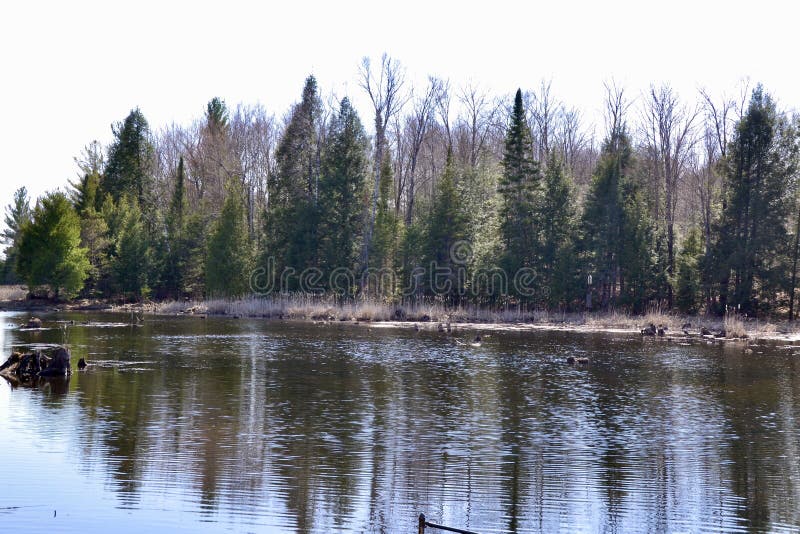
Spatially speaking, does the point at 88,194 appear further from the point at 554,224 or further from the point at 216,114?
the point at 554,224

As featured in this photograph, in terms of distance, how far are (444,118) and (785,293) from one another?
3471 centimetres

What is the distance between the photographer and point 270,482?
45.0 ft

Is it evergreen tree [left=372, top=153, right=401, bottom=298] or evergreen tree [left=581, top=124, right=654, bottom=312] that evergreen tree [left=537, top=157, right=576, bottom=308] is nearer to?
evergreen tree [left=581, top=124, right=654, bottom=312]

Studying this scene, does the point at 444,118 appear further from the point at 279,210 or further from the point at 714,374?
the point at 714,374

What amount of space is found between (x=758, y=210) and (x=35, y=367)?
4455 cm

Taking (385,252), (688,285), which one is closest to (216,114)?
(385,252)

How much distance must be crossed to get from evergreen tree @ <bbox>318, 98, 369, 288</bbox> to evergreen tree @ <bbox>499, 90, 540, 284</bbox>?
11622mm

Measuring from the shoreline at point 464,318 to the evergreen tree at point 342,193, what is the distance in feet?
19.9

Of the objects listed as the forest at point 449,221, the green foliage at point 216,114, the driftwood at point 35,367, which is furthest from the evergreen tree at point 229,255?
the driftwood at point 35,367

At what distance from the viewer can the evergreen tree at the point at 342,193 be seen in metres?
62.7

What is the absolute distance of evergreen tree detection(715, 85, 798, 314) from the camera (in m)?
52.5

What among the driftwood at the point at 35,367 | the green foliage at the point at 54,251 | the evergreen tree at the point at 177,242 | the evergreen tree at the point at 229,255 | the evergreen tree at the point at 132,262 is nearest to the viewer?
the driftwood at the point at 35,367

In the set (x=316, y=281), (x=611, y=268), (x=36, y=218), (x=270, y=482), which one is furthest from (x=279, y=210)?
(x=270, y=482)

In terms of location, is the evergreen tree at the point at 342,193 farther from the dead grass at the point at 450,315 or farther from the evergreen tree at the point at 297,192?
the dead grass at the point at 450,315
